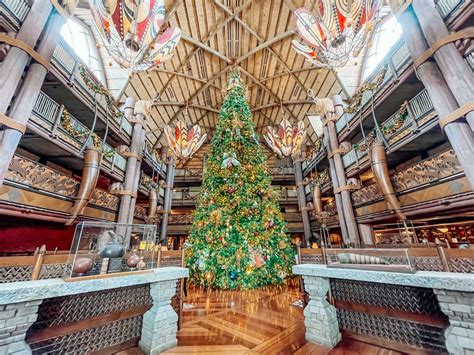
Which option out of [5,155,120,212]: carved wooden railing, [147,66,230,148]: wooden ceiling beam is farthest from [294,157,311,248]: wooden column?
[5,155,120,212]: carved wooden railing

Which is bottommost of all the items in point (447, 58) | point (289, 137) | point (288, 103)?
point (447, 58)

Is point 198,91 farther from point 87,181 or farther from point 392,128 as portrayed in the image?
point 392,128

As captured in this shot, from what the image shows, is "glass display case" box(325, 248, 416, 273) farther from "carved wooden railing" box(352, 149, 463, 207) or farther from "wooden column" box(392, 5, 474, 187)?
"carved wooden railing" box(352, 149, 463, 207)

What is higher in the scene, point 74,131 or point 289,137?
point 289,137

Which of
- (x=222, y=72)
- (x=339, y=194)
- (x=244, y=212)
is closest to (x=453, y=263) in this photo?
(x=244, y=212)

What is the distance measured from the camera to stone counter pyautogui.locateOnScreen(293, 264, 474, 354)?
1936 mm

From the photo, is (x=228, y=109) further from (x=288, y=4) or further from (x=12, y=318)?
(x=12, y=318)

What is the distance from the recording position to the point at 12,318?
5.82 ft

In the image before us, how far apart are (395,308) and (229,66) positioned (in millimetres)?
14267

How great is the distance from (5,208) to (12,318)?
534 centimetres

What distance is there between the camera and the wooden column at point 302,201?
14.0m

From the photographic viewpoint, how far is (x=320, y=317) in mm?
2887

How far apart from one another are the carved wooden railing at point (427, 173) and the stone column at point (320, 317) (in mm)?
5398

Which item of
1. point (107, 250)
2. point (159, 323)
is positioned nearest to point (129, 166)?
point (107, 250)
